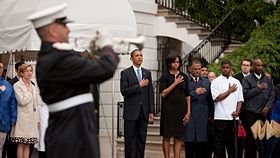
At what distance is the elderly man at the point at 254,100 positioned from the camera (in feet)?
42.0

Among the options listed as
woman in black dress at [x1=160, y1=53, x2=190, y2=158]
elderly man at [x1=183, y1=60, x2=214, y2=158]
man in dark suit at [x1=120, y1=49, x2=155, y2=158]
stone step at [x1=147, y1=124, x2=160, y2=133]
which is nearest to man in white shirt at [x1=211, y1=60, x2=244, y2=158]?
elderly man at [x1=183, y1=60, x2=214, y2=158]

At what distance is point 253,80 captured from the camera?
508 inches

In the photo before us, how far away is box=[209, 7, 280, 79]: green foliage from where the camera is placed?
629 inches

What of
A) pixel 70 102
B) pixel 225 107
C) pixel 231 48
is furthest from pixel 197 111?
pixel 70 102

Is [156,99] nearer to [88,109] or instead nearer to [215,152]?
[215,152]

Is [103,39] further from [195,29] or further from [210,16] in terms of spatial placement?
[210,16]

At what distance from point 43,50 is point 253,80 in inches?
298

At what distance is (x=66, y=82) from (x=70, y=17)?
7.00 meters

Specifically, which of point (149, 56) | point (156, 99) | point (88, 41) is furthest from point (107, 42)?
point (149, 56)

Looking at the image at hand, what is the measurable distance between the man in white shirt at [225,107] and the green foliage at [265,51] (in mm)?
2764

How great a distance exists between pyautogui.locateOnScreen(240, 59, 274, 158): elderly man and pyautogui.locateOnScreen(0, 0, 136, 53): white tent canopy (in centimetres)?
248

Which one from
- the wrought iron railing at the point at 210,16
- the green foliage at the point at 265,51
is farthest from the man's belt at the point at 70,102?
the wrought iron railing at the point at 210,16

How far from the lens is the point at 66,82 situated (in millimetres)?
5906

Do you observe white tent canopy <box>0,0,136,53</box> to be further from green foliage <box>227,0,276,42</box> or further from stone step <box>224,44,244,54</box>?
green foliage <box>227,0,276,42</box>
